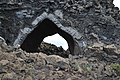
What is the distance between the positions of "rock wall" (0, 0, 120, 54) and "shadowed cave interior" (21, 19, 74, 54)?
44cm

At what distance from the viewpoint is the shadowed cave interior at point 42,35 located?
1176cm

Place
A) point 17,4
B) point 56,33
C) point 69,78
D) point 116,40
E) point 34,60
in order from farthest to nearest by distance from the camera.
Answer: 1. point 56,33
2. point 17,4
3. point 116,40
4. point 34,60
5. point 69,78

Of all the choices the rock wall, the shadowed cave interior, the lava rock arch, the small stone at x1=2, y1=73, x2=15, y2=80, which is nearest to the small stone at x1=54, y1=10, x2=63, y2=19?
the rock wall

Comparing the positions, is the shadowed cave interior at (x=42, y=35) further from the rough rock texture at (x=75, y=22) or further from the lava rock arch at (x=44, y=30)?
the rough rock texture at (x=75, y=22)

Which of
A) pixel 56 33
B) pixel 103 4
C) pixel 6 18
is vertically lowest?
pixel 56 33

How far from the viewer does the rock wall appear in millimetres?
10898

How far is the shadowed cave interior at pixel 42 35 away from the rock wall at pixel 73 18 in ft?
1.43

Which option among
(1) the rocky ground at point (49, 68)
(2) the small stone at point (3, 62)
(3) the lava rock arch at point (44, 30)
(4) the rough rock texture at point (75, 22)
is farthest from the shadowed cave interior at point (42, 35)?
(2) the small stone at point (3, 62)

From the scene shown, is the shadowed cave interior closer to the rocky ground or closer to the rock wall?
the rock wall

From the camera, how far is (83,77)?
6.81m

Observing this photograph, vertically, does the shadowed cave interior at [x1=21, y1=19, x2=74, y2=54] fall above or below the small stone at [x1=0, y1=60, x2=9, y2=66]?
below

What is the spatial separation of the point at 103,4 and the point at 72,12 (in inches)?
50.0

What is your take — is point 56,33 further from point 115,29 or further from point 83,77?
point 83,77

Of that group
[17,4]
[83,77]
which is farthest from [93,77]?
[17,4]
